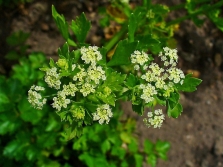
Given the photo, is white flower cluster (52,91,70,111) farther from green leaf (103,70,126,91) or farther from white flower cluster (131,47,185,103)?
white flower cluster (131,47,185,103)

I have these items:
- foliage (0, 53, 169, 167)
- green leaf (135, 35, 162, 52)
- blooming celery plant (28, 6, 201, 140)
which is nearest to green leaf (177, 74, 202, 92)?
blooming celery plant (28, 6, 201, 140)

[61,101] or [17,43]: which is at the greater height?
[61,101]

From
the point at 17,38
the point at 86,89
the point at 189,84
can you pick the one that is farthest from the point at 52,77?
the point at 17,38

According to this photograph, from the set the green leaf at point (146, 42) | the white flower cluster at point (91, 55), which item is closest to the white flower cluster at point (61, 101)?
the white flower cluster at point (91, 55)

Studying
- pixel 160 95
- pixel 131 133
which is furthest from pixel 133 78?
pixel 131 133

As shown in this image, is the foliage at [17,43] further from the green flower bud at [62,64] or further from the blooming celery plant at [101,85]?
the green flower bud at [62,64]

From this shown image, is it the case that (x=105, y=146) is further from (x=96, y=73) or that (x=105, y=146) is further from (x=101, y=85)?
(x=96, y=73)

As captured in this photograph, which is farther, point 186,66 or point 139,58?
point 186,66
